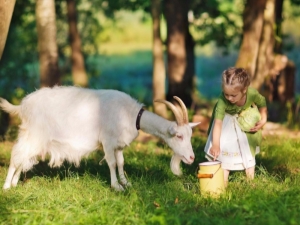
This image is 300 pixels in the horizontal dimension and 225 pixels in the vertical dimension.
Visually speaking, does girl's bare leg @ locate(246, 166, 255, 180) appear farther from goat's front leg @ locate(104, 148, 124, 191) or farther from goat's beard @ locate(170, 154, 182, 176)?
goat's front leg @ locate(104, 148, 124, 191)

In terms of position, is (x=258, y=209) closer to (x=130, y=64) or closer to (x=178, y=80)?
(x=178, y=80)

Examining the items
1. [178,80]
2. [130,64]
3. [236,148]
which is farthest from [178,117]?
[130,64]

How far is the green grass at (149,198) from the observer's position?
19.6 feet

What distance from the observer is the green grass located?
5984 millimetres

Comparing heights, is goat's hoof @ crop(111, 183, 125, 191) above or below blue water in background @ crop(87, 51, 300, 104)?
above

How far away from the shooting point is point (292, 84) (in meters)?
15.3

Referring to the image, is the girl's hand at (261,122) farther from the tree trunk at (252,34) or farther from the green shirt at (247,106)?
the tree trunk at (252,34)

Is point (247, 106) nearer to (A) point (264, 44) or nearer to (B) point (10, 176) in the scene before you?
(B) point (10, 176)

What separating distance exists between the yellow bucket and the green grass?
87 mm

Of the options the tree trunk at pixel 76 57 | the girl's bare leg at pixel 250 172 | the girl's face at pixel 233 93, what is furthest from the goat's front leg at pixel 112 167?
the tree trunk at pixel 76 57

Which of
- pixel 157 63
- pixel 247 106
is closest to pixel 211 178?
pixel 247 106

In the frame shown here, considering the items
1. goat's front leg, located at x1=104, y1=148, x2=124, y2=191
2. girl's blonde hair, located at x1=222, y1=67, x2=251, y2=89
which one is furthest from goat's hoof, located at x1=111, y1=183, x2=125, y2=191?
girl's blonde hair, located at x1=222, y1=67, x2=251, y2=89

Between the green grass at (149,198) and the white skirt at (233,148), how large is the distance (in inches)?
6.6

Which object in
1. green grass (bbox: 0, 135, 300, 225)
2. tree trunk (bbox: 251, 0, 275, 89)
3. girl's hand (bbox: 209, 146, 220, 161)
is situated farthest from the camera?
tree trunk (bbox: 251, 0, 275, 89)
